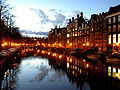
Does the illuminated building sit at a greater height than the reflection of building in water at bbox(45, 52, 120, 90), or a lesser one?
greater

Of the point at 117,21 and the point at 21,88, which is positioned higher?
the point at 117,21

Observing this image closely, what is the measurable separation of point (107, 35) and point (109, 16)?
618 cm

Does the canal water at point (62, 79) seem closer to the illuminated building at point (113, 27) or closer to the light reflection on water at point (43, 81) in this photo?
the light reflection on water at point (43, 81)

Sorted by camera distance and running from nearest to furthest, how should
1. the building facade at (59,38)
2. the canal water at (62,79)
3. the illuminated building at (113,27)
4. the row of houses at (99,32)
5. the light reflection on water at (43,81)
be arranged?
the canal water at (62,79) → the light reflection on water at (43,81) → the illuminated building at (113,27) → the row of houses at (99,32) → the building facade at (59,38)

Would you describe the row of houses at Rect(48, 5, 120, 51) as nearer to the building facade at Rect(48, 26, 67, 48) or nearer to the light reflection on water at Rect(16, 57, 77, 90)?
the building facade at Rect(48, 26, 67, 48)

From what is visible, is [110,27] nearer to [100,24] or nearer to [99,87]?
[100,24]

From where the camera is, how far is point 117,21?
171 feet

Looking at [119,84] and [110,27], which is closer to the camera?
[119,84]

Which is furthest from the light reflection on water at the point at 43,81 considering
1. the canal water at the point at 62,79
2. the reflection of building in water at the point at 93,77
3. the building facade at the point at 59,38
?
the building facade at the point at 59,38

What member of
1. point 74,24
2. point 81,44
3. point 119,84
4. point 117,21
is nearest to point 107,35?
point 117,21

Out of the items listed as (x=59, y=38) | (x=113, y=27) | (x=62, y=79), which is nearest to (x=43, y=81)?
(x=62, y=79)

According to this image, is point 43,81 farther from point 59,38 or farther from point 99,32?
point 59,38

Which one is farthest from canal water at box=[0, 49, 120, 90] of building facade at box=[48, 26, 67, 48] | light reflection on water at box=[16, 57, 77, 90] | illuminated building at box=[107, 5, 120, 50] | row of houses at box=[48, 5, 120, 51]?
building facade at box=[48, 26, 67, 48]

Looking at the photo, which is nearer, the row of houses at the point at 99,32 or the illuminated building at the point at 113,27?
the illuminated building at the point at 113,27
